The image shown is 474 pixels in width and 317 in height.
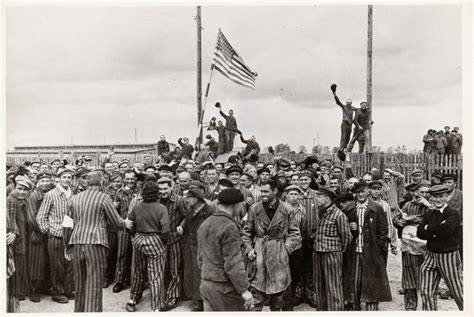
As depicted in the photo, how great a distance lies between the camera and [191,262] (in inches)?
264

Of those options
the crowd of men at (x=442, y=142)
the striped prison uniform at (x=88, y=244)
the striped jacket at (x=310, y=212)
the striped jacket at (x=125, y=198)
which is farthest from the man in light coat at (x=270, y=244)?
the crowd of men at (x=442, y=142)

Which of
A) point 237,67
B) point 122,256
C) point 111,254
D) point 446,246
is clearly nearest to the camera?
point 446,246

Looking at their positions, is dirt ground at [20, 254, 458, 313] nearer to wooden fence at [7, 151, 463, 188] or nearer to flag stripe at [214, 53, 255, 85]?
flag stripe at [214, 53, 255, 85]

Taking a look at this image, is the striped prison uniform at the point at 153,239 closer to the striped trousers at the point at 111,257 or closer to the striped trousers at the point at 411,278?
the striped trousers at the point at 111,257

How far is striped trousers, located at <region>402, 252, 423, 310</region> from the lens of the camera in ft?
20.4

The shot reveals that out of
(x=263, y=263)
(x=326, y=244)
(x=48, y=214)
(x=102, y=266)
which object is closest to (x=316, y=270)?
(x=326, y=244)

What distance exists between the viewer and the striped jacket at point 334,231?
5828 millimetres

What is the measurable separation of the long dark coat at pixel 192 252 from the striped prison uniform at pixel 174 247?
10cm

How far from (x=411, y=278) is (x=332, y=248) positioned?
138 cm

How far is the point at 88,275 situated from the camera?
542 centimetres

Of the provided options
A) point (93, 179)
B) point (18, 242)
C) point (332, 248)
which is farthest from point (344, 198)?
point (18, 242)

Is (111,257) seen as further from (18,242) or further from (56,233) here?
(18,242)

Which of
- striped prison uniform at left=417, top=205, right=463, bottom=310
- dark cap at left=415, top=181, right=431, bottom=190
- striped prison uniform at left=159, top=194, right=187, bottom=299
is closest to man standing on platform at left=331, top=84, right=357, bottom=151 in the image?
dark cap at left=415, top=181, right=431, bottom=190

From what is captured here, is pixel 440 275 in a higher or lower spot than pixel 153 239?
lower
